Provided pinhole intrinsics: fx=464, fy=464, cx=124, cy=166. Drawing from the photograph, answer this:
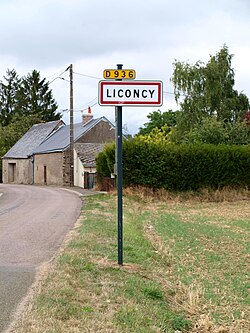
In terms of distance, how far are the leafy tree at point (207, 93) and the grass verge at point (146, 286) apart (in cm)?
2755

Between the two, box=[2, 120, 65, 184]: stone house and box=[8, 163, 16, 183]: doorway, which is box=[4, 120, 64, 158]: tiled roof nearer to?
box=[2, 120, 65, 184]: stone house

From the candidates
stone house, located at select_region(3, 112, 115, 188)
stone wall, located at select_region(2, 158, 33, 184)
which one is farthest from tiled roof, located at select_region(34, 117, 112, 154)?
stone wall, located at select_region(2, 158, 33, 184)

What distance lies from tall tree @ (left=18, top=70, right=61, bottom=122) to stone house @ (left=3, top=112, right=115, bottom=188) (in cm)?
2472

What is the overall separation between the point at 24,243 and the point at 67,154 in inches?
1173

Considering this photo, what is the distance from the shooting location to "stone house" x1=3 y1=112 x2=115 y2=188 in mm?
38281

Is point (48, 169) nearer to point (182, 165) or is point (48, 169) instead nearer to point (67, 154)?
point (67, 154)

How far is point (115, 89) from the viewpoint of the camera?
715 cm

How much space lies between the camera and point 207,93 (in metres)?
38.9

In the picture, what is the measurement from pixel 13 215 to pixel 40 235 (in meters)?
5.11

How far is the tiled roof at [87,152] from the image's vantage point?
3784 cm

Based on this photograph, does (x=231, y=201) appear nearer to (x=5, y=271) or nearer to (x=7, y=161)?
(x=5, y=271)

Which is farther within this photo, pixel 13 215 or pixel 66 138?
pixel 66 138

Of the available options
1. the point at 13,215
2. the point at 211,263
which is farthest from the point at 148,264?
the point at 13,215

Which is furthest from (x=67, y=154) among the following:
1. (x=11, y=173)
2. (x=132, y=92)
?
(x=132, y=92)
